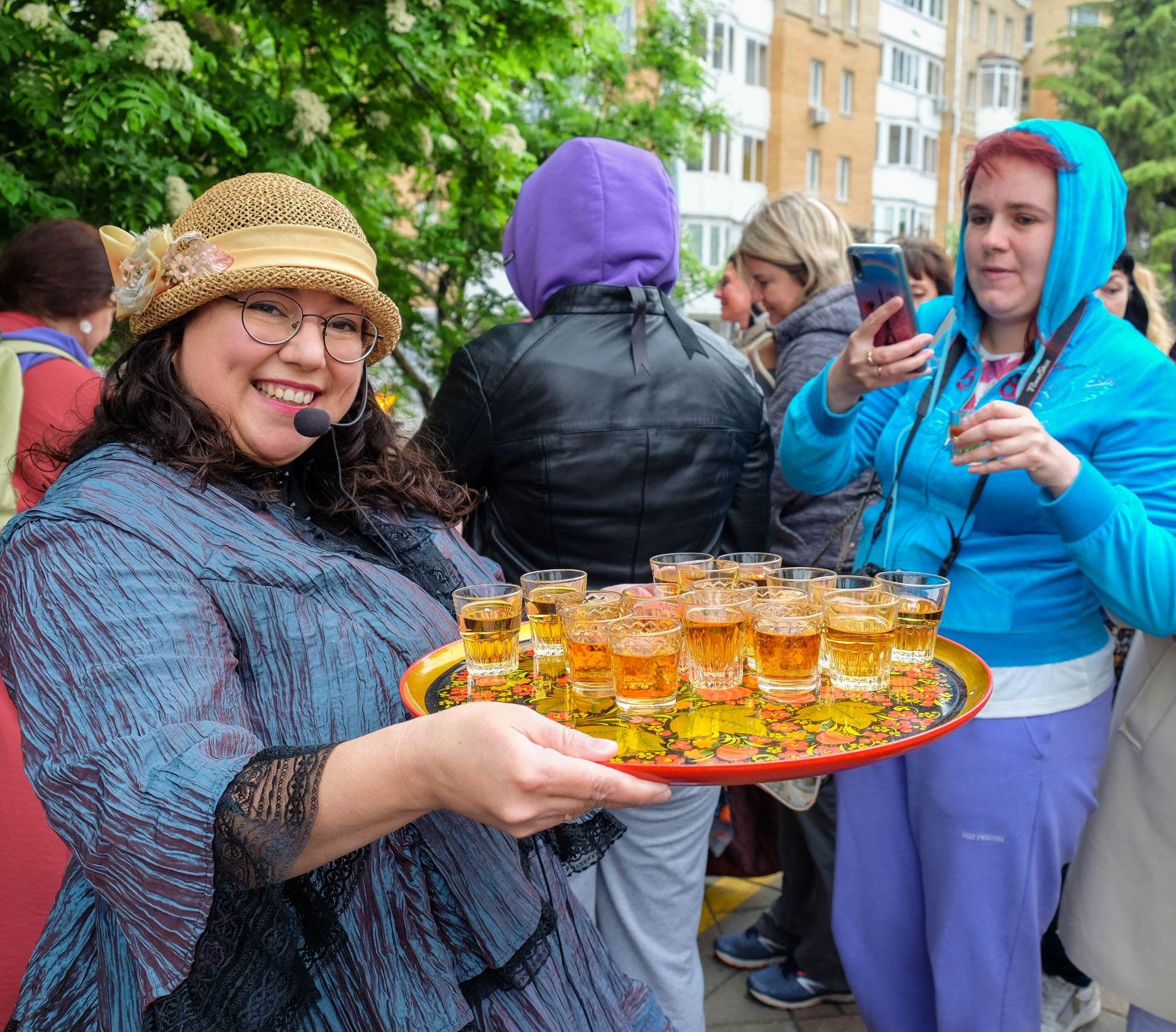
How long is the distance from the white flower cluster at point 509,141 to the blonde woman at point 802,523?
9.07 feet

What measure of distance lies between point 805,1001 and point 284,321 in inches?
121

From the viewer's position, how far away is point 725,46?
30.1 m

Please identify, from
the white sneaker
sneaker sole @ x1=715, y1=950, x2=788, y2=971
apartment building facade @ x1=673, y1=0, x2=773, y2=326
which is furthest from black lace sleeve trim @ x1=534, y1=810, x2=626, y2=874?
apartment building facade @ x1=673, y1=0, x2=773, y2=326

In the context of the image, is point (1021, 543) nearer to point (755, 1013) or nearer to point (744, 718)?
point (744, 718)

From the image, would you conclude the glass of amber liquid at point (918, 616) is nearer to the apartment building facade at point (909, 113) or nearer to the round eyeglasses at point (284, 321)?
the round eyeglasses at point (284, 321)

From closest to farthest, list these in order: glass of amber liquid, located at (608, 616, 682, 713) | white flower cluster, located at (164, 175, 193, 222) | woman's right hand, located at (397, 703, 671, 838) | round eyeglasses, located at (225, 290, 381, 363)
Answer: woman's right hand, located at (397, 703, 671, 838)
glass of amber liquid, located at (608, 616, 682, 713)
round eyeglasses, located at (225, 290, 381, 363)
white flower cluster, located at (164, 175, 193, 222)

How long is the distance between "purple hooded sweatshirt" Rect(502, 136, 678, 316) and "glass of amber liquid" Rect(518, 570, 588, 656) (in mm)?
1107

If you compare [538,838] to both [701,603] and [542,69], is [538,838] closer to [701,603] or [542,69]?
[701,603]

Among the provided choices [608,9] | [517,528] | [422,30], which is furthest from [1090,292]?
[608,9]

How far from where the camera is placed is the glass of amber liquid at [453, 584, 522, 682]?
180 cm

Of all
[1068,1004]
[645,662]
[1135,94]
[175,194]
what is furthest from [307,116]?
[1135,94]

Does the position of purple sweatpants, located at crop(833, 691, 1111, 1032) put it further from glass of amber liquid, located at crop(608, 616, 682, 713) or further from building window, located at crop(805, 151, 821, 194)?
building window, located at crop(805, 151, 821, 194)

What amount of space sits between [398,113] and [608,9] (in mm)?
1564

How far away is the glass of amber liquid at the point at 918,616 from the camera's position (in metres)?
1.96
